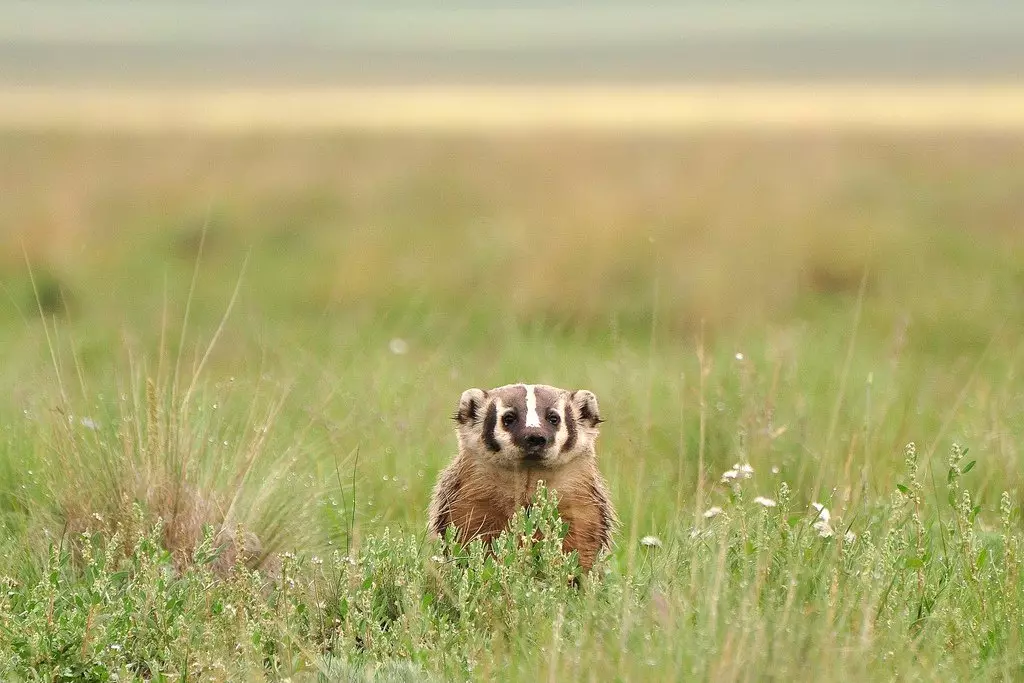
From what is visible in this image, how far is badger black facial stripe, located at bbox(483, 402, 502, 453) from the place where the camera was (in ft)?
14.3

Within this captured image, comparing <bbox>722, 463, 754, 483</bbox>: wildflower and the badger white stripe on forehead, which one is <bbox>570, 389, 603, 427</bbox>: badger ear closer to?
the badger white stripe on forehead

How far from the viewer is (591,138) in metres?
31.3

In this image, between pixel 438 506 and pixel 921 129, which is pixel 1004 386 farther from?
pixel 921 129

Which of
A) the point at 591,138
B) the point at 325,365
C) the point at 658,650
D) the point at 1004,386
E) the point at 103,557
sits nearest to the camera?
the point at 658,650

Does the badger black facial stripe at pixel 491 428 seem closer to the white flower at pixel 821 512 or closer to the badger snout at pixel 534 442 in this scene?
the badger snout at pixel 534 442

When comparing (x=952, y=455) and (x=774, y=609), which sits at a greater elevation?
(x=952, y=455)

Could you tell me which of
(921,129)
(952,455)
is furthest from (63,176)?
(921,129)

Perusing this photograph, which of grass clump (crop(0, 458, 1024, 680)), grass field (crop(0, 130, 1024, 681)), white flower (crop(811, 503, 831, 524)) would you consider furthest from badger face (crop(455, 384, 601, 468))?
white flower (crop(811, 503, 831, 524))

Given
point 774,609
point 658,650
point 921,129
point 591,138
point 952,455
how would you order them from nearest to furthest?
point 658,650 < point 774,609 < point 952,455 < point 591,138 < point 921,129

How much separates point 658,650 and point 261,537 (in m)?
1.85

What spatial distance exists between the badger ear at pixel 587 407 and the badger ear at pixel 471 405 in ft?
1.06

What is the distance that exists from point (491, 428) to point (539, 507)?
65 centimetres

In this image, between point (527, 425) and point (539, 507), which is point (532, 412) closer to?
point (527, 425)

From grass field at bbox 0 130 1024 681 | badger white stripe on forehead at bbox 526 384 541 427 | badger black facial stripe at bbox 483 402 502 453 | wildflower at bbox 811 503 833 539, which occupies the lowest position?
grass field at bbox 0 130 1024 681
